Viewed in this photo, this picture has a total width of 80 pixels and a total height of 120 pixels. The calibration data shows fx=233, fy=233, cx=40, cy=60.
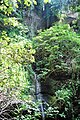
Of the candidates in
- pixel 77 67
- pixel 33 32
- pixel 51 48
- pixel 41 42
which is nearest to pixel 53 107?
pixel 77 67

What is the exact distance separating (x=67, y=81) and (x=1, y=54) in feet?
8.84

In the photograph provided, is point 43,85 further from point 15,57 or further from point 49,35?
point 15,57

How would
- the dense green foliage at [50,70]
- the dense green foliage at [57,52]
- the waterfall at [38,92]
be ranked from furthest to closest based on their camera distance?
the dense green foliage at [57,52], the waterfall at [38,92], the dense green foliage at [50,70]

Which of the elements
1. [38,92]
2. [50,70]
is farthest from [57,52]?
[38,92]

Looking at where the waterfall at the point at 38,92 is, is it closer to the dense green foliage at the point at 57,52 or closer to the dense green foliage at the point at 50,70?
the dense green foliage at the point at 50,70

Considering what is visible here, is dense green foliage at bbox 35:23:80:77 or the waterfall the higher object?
dense green foliage at bbox 35:23:80:77

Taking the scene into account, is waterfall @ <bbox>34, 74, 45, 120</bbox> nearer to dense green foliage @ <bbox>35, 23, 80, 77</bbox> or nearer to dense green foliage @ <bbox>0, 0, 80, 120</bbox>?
dense green foliage @ <bbox>0, 0, 80, 120</bbox>

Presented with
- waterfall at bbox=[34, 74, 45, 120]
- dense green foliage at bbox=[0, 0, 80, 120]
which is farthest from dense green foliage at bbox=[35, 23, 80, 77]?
waterfall at bbox=[34, 74, 45, 120]

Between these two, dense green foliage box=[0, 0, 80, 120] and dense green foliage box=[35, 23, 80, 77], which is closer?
dense green foliage box=[0, 0, 80, 120]

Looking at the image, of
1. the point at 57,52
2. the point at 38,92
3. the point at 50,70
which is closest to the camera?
the point at 38,92

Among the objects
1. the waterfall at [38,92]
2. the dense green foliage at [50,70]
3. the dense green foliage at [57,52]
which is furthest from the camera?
the dense green foliage at [57,52]

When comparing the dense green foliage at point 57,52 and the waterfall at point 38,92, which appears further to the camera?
the dense green foliage at point 57,52

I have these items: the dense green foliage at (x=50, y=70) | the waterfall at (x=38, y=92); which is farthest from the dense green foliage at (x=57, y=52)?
the waterfall at (x=38, y=92)

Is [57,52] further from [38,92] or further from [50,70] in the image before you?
[38,92]
